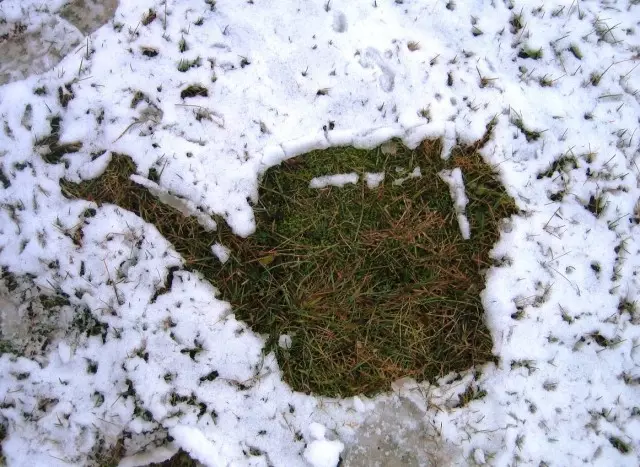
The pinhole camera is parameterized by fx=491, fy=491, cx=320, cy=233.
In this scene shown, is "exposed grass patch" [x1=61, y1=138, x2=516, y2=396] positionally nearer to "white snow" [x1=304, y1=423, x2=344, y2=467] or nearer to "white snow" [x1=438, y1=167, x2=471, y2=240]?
"white snow" [x1=438, y1=167, x2=471, y2=240]

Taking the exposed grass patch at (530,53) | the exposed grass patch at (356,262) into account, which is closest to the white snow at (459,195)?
the exposed grass patch at (356,262)

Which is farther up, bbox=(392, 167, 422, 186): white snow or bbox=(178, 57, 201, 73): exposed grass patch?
bbox=(178, 57, 201, 73): exposed grass patch

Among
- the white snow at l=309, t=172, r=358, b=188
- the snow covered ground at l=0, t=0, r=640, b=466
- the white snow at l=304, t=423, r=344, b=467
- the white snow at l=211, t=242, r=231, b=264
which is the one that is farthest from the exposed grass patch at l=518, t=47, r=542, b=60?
the white snow at l=304, t=423, r=344, b=467

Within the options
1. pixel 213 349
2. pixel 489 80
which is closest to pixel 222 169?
pixel 213 349

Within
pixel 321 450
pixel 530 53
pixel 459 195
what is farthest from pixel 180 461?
pixel 530 53

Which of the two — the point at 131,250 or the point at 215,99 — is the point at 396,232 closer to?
the point at 215,99
